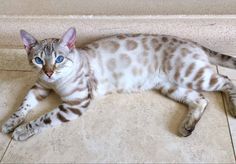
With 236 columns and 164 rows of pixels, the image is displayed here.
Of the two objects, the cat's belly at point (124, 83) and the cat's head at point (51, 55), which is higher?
the cat's head at point (51, 55)

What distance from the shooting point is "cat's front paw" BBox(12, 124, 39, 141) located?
5.03 feet

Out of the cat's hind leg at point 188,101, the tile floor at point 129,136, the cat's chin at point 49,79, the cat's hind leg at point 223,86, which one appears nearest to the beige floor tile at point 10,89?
the tile floor at point 129,136

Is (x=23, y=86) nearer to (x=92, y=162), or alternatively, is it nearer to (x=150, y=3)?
(x=92, y=162)

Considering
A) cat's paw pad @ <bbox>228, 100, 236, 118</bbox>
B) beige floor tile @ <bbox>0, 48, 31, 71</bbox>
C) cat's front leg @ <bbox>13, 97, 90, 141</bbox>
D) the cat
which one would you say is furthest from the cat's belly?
beige floor tile @ <bbox>0, 48, 31, 71</bbox>

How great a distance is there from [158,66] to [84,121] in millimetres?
472

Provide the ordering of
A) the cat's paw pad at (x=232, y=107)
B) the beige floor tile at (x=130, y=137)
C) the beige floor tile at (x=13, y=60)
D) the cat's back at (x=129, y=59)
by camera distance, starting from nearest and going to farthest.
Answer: the beige floor tile at (x=130, y=137) → the cat's paw pad at (x=232, y=107) → the cat's back at (x=129, y=59) → the beige floor tile at (x=13, y=60)

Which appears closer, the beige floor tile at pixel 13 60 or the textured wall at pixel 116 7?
the textured wall at pixel 116 7

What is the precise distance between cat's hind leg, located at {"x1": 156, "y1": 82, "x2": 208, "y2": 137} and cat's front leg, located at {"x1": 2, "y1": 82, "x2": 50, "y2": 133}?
615 mm

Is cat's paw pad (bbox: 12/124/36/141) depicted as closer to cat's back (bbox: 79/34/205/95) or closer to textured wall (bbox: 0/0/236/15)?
cat's back (bbox: 79/34/205/95)

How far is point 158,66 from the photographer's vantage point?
1701 millimetres

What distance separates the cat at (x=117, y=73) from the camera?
4.99 feet

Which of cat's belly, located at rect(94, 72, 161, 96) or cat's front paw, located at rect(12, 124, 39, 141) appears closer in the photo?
cat's front paw, located at rect(12, 124, 39, 141)

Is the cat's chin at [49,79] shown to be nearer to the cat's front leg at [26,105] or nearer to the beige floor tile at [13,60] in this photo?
the cat's front leg at [26,105]

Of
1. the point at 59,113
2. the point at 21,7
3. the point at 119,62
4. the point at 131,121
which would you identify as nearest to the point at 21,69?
the point at 21,7
